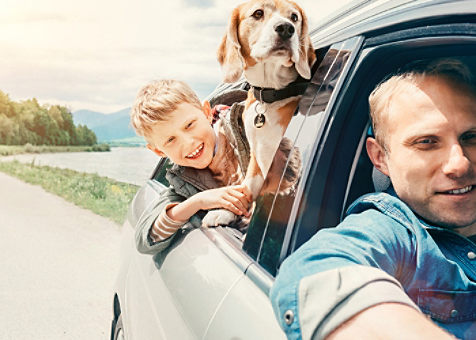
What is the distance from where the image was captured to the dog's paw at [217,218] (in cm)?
193

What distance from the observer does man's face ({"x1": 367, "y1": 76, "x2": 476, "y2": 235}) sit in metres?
1.07

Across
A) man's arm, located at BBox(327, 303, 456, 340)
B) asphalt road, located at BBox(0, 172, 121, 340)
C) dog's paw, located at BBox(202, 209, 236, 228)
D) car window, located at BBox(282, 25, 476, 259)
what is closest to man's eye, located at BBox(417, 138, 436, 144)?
car window, located at BBox(282, 25, 476, 259)

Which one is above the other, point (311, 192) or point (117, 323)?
point (311, 192)

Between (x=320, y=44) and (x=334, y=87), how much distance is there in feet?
1.28

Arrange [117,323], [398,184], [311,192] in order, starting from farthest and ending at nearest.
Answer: [117,323] < [311,192] < [398,184]

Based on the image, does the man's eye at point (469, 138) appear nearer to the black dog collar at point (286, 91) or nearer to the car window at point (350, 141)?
the car window at point (350, 141)

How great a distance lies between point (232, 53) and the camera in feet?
6.95

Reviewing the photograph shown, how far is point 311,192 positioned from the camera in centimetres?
133

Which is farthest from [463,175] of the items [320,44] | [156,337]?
[156,337]

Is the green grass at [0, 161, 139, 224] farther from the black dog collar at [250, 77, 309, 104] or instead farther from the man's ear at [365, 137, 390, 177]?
the man's ear at [365, 137, 390, 177]

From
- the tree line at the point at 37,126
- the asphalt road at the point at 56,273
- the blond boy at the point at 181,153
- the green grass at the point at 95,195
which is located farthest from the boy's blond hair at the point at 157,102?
the tree line at the point at 37,126

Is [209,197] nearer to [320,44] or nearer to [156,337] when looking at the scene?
[156,337]

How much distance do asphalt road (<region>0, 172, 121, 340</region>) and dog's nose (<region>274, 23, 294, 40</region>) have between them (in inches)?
122

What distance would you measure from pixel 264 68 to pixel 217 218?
648 mm
